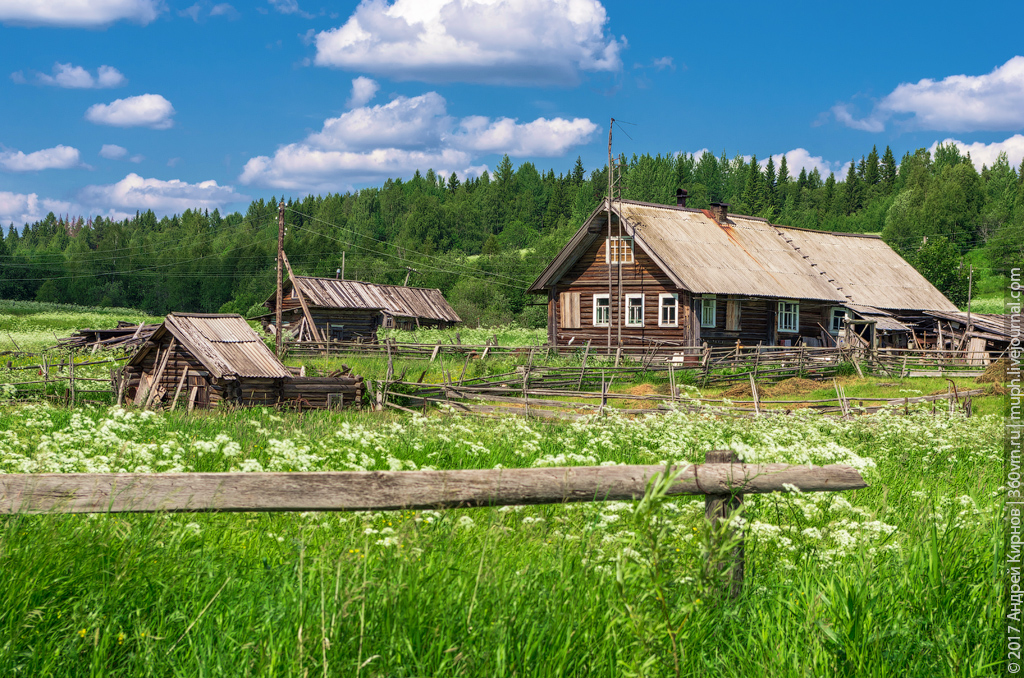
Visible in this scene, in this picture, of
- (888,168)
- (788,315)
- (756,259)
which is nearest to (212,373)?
(756,259)

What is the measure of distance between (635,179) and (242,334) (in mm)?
108295

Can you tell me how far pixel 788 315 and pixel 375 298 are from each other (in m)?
26.4

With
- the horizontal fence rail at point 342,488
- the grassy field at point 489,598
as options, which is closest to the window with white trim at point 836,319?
the grassy field at point 489,598

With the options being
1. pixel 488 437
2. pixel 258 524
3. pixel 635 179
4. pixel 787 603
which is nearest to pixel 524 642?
pixel 787 603

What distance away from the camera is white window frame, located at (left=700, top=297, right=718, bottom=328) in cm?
2944

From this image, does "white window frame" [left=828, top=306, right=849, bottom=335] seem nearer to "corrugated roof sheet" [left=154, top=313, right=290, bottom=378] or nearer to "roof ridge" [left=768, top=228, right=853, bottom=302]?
"roof ridge" [left=768, top=228, right=853, bottom=302]

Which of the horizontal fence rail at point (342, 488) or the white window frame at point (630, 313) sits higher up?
the white window frame at point (630, 313)

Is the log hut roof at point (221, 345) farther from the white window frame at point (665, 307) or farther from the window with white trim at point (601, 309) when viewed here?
the white window frame at point (665, 307)

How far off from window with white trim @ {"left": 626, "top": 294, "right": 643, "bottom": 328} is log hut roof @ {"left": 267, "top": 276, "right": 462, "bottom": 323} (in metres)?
19.2

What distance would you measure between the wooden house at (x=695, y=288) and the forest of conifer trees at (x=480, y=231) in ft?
96.5

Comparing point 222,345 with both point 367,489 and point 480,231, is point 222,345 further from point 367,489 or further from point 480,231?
point 480,231

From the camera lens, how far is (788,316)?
108 ft

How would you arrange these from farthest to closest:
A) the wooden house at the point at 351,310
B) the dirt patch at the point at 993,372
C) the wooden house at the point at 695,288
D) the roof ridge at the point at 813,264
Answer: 1. the wooden house at the point at 351,310
2. the roof ridge at the point at 813,264
3. the wooden house at the point at 695,288
4. the dirt patch at the point at 993,372

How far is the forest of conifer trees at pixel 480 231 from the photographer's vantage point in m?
75.6
